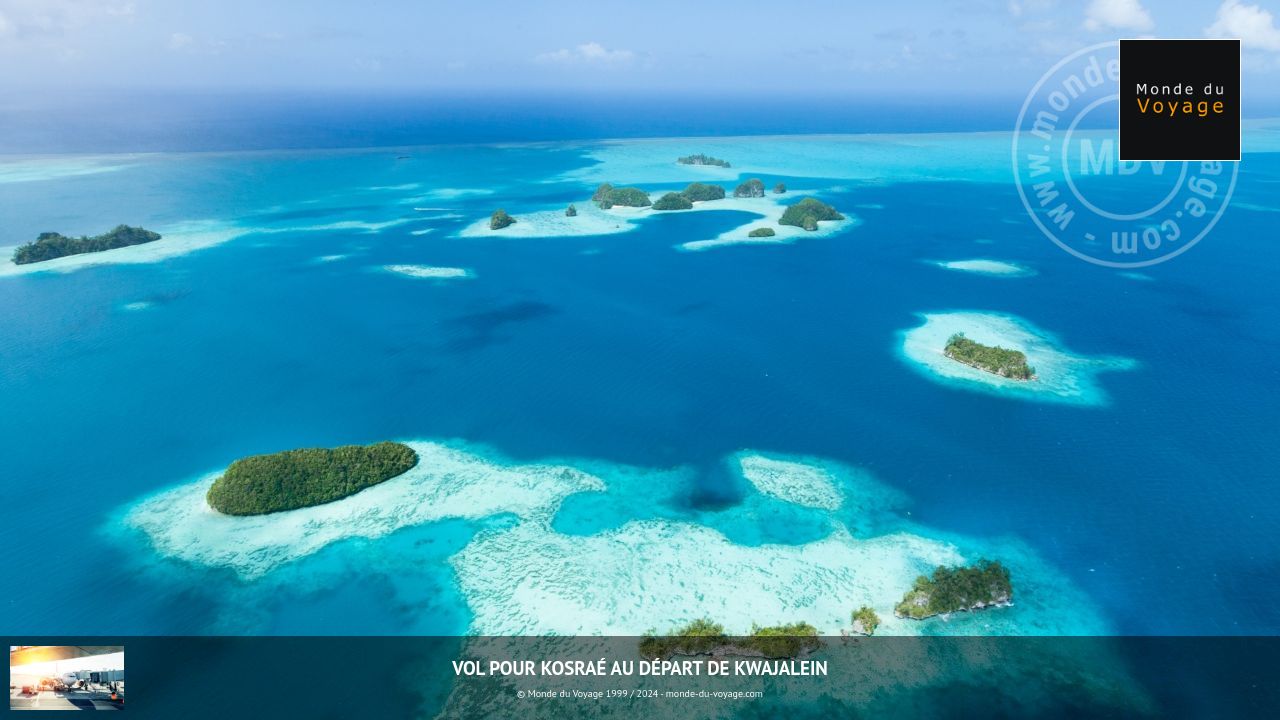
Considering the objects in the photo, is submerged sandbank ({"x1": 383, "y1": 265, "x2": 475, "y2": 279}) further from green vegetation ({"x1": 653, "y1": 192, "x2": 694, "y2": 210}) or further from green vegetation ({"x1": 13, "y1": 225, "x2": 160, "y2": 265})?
green vegetation ({"x1": 653, "y1": 192, "x2": 694, "y2": 210})

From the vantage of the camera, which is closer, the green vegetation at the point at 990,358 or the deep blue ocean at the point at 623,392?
the deep blue ocean at the point at 623,392

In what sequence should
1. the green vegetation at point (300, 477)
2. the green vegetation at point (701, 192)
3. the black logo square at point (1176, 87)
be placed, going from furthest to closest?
the green vegetation at point (701, 192) < the black logo square at point (1176, 87) < the green vegetation at point (300, 477)

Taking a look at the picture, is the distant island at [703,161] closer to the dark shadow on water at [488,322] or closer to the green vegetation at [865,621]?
the dark shadow on water at [488,322]

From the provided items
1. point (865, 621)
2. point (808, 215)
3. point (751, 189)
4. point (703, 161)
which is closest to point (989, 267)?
point (808, 215)

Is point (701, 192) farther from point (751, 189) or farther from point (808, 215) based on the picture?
point (808, 215)

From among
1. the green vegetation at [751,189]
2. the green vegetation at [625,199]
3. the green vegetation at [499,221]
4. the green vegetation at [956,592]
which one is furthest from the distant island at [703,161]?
the green vegetation at [956,592]

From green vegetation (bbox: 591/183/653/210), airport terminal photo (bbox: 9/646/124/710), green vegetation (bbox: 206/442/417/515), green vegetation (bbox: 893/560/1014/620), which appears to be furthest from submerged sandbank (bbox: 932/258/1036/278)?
airport terminal photo (bbox: 9/646/124/710)
